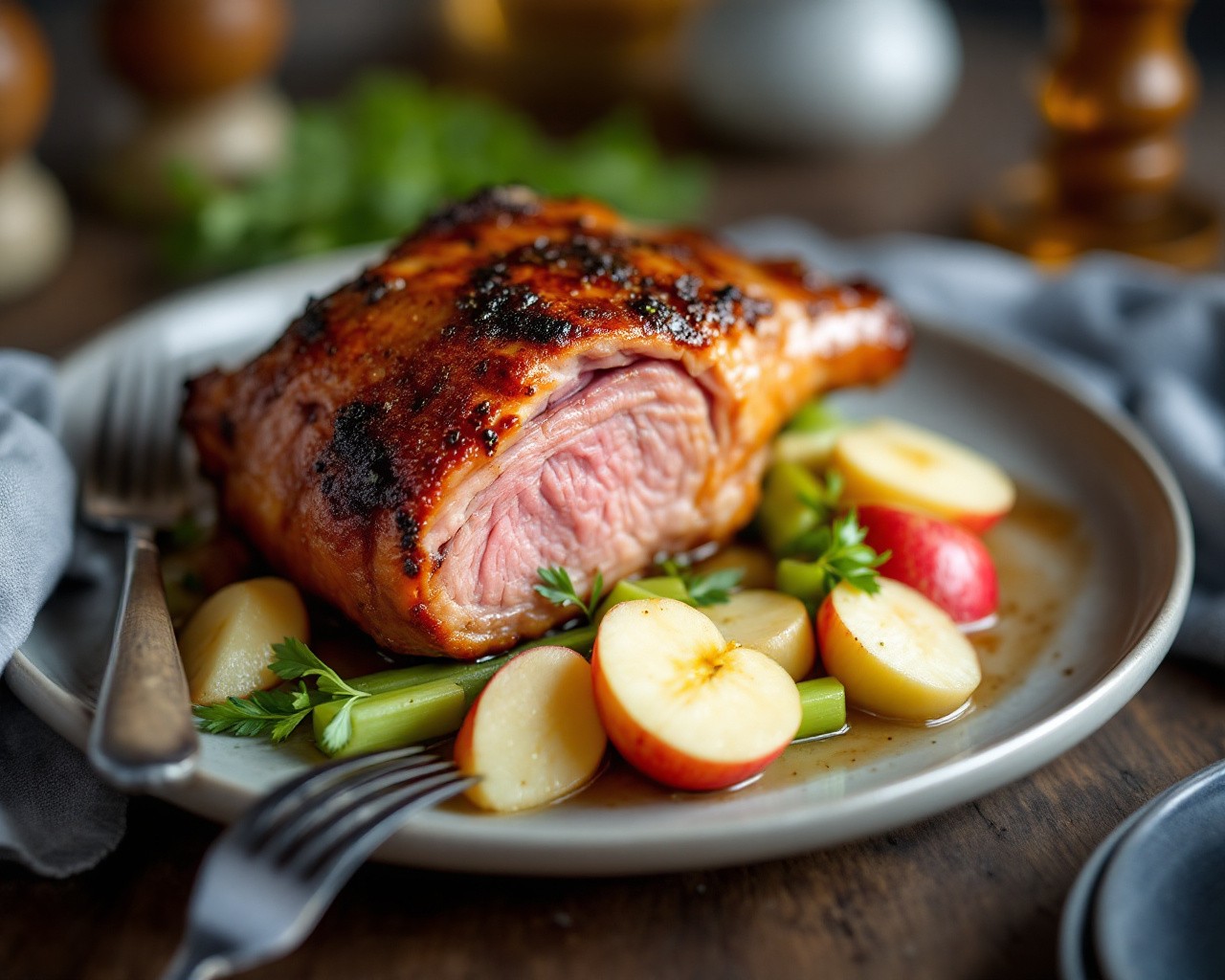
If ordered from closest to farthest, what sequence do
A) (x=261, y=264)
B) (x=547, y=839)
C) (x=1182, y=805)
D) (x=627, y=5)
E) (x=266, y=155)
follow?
(x=547, y=839)
(x=1182, y=805)
(x=261, y=264)
(x=266, y=155)
(x=627, y=5)

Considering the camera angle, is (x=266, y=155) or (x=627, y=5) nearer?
(x=266, y=155)

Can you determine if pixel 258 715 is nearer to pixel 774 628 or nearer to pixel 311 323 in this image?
pixel 311 323

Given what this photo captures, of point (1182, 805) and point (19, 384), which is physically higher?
point (19, 384)

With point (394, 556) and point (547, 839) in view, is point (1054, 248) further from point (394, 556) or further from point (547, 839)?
point (547, 839)

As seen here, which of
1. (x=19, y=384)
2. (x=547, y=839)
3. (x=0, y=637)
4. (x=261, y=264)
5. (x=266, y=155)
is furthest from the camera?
(x=266, y=155)

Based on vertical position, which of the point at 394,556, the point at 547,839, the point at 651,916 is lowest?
the point at 651,916

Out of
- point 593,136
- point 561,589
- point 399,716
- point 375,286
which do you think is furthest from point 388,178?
point 399,716

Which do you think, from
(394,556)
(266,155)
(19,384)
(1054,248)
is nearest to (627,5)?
(266,155)

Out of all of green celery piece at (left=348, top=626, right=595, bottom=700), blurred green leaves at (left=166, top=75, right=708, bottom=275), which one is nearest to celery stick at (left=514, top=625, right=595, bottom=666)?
green celery piece at (left=348, top=626, right=595, bottom=700)
